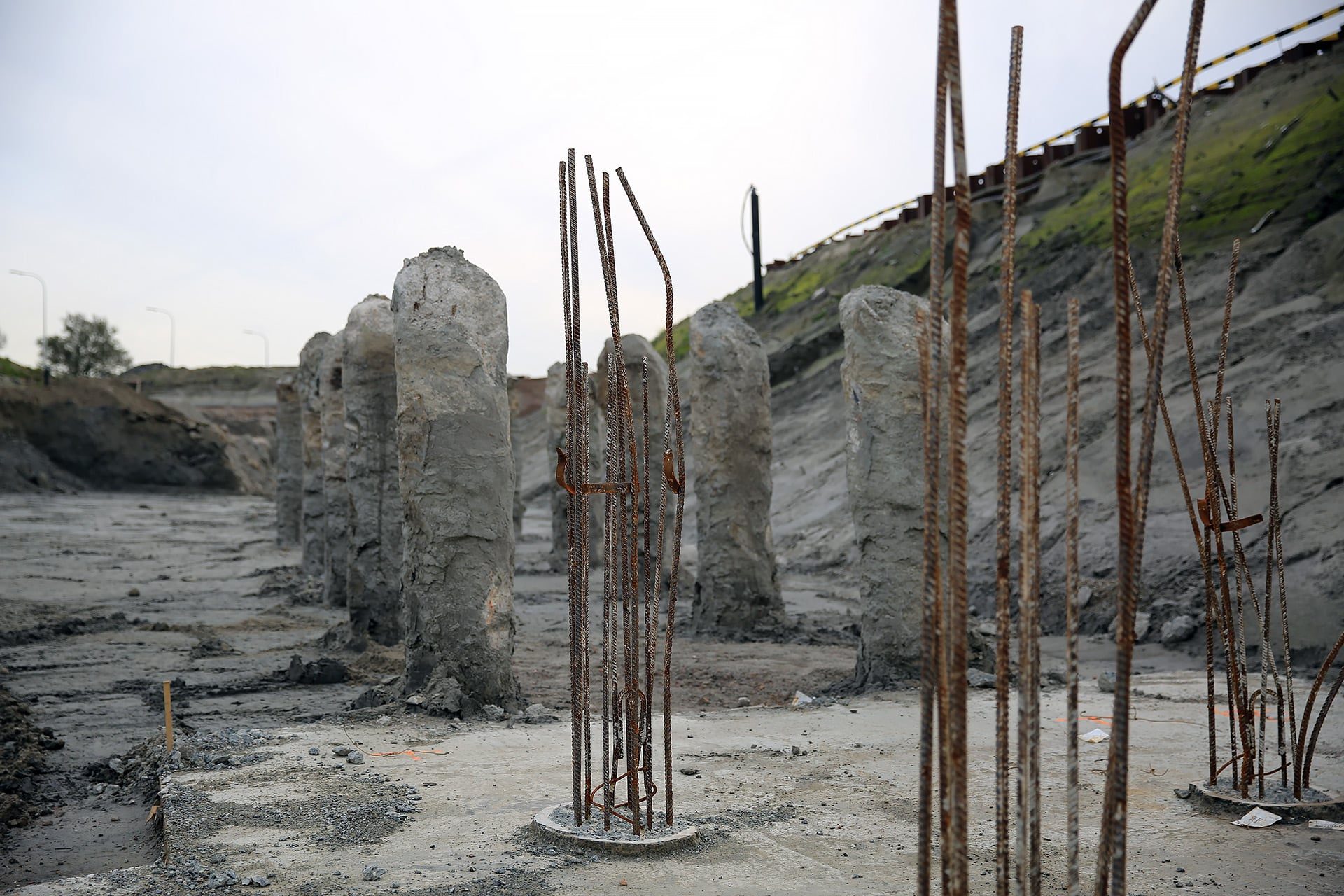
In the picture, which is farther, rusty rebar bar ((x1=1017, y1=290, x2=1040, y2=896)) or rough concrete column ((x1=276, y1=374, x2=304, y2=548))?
rough concrete column ((x1=276, y1=374, x2=304, y2=548))

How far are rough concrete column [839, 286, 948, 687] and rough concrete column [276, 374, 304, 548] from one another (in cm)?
1146

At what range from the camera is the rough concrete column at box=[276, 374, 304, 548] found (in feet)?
59.2

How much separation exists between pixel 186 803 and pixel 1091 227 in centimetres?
2268

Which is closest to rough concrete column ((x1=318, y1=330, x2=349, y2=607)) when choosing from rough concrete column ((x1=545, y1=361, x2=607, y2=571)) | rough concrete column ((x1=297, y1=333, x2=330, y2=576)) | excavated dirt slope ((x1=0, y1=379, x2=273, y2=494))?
rough concrete column ((x1=297, y1=333, x2=330, y2=576))

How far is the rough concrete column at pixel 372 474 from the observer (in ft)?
30.3

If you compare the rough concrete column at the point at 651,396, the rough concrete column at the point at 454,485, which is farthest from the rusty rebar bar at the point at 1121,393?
the rough concrete column at the point at 651,396

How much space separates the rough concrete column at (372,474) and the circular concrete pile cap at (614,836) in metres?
4.88

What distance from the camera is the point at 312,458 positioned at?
1423 cm

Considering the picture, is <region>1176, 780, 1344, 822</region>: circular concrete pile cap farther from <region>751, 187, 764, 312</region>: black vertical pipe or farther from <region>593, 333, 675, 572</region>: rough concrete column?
<region>751, 187, 764, 312</region>: black vertical pipe

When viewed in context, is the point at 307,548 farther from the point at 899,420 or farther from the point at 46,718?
the point at 899,420

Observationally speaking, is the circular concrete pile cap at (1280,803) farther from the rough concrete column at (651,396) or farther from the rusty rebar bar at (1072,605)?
the rough concrete column at (651,396)

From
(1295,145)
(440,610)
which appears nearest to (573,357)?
(440,610)

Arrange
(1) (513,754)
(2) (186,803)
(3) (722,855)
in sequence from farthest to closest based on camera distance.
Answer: (1) (513,754)
(2) (186,803)
(3) (722,855)

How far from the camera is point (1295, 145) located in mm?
19812
